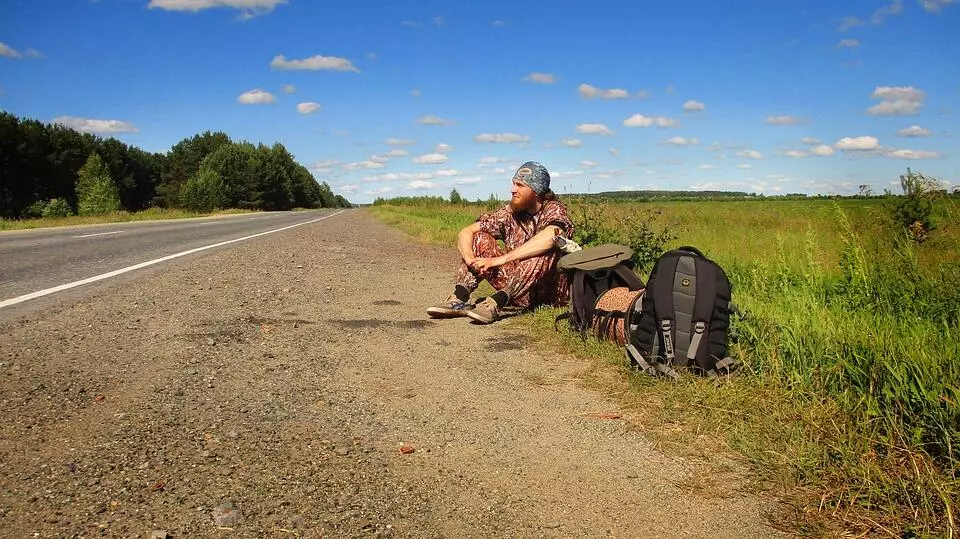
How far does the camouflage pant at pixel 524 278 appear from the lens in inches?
218

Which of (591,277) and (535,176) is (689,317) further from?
(535,176)

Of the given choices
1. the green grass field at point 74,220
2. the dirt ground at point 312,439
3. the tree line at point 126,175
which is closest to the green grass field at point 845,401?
the dirt ground at point 312,439

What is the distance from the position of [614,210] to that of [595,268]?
18.1 feet

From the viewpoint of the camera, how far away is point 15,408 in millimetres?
2877

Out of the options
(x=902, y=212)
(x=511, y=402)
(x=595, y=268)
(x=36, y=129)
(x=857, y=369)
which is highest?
(x=36, y=129)

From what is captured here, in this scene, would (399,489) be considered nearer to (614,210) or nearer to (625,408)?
(625,408)

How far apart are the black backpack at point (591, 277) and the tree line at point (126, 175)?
120ft

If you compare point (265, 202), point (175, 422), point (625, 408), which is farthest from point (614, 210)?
point (265, 202)

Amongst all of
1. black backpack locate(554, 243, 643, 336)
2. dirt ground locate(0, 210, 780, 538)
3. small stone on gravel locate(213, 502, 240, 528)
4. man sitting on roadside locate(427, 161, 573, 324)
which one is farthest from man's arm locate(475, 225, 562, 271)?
small stone on gravel locate(213, 502, 240, 528)

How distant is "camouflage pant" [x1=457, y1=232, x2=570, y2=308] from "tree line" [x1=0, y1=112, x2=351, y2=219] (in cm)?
3526

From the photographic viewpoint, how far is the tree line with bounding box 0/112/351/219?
4588cm

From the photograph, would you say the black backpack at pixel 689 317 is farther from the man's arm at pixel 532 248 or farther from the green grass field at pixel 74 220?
the green grass field at pixel 74 220

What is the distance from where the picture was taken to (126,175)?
7519 cm

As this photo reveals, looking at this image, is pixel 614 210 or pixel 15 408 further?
pixel 614 210
